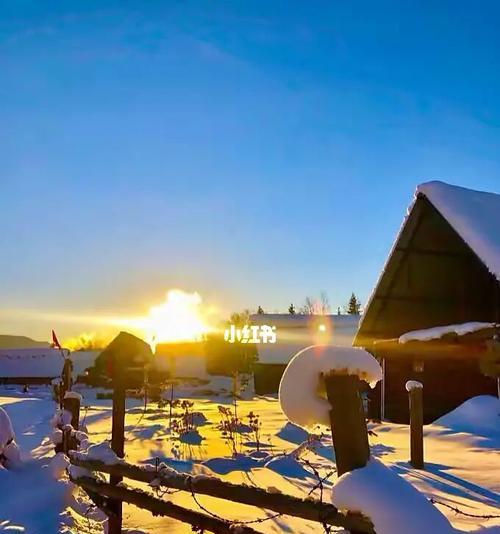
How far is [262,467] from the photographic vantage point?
30.9 feet

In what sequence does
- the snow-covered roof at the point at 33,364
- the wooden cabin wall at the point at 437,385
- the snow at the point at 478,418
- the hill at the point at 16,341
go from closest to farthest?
the snow at the point at 478,418 < the wooden cabin wall at the point at 437,385 < the snow-covered roof at the point at 33,364 < the hill at the point at 16,341

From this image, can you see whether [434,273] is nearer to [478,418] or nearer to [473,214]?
[473,214]

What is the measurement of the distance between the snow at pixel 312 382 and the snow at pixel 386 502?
0.31 meters

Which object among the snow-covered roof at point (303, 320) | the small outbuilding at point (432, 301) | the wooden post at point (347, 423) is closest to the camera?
the wooden post at point (347, 423)

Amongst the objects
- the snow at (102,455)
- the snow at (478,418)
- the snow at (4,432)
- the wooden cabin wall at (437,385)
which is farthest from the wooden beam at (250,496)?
the wooden cabin wall at (437,385)

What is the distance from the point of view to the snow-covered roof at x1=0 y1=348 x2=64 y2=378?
44400mm

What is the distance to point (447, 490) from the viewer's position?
733 cm

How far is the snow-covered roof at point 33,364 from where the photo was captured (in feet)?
146

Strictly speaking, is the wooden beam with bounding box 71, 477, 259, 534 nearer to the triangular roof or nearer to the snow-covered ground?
the snow-covered ground

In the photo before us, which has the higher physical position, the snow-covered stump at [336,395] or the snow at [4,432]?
the snow-covered stump at [336,395]

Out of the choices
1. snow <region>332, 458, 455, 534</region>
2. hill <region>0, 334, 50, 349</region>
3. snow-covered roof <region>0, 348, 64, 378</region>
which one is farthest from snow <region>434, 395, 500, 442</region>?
hill <region>0, 334, 50, 349</region>

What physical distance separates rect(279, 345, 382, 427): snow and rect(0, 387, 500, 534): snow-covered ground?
997 mm

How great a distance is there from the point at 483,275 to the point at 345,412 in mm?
13504

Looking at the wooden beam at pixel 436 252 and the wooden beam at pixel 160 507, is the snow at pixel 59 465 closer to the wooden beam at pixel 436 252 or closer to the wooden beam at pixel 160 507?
the wooden beam at pixel 160 507
